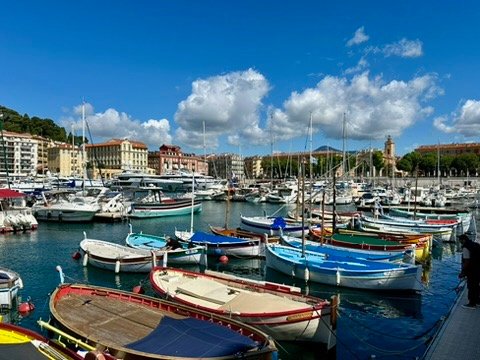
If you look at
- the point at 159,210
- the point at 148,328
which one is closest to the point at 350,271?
the point at 148,328

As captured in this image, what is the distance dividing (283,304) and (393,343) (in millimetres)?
4985

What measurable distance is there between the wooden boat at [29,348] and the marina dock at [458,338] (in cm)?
961

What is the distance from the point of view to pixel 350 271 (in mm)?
22938

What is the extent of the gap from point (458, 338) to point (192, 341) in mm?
8194

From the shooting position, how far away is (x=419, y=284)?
22.7 m

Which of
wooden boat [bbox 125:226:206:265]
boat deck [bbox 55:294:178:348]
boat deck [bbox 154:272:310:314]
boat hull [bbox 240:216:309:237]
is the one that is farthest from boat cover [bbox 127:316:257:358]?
boat hull [bbox 240:216:309:237]

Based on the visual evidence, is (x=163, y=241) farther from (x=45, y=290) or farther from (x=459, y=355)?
(x=459, y=355)

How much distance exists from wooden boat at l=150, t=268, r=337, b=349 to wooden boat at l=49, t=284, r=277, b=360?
83.3 inches

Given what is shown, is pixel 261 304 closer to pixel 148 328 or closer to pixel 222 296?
pixel 222 296

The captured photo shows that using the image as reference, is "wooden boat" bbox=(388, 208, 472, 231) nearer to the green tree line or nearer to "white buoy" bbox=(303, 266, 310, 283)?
"white buoy" bbox=(303, 266, 310, 283)

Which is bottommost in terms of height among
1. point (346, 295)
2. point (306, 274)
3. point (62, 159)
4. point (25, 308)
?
point (346, 295)

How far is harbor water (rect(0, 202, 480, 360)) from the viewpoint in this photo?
628 inches

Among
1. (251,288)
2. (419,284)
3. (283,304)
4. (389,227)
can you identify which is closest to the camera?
(283,304)

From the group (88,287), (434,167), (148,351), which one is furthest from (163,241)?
(434,167)
